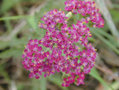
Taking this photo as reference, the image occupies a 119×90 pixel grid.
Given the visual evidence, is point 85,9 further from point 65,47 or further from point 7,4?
point 7,4

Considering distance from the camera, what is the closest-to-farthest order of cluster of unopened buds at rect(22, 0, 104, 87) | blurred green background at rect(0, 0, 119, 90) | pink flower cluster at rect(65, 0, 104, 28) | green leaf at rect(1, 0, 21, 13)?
cluster of unopened buds at rect(22, 0, 104, 87) → pink flower cluster at rect(65, 0, 104, 28) → blurred green background at rect(0, 0, 119, 90) → green leaf at rect(1, 0, 21, 13)

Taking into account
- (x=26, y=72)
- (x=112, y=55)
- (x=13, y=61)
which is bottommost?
(x=112, y=55)

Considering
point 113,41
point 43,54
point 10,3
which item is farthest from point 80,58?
point 10,3

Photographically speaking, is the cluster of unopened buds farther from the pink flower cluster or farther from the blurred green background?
the blurred green background

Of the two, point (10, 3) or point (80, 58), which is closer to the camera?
point (80, 58)

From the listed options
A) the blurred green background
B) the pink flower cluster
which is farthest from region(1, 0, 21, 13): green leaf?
the pink flower cluster

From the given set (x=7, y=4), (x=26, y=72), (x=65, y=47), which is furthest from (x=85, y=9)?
(x=7, y=4)

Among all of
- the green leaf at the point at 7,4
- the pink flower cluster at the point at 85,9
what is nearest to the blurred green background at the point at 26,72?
the green leaf at the point at 7,4

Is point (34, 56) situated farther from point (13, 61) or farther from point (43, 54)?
point (13, 61)
